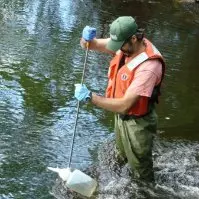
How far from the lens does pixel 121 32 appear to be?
471cm

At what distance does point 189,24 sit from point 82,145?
8.32 metres

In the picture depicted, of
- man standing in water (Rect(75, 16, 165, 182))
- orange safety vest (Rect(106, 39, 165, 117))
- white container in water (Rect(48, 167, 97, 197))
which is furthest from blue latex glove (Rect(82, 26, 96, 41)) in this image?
white container in water (Rect(48, 167, 97, 197))

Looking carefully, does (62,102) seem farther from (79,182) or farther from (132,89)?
(132,89)

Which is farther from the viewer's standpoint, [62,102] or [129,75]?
[62,102]

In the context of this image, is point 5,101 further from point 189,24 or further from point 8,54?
point 189,24

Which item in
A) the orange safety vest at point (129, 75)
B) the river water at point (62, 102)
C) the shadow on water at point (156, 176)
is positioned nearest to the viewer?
the orange safety vest at point (129, 75)

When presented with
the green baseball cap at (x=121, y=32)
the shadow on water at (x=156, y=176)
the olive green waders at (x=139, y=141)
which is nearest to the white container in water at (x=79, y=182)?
the shadow on water at (x=156, y=176)

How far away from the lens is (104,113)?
7.30 metres

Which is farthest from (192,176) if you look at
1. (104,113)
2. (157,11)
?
(157,11)

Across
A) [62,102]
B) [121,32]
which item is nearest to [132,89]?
[121,32]

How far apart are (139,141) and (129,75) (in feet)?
2.39

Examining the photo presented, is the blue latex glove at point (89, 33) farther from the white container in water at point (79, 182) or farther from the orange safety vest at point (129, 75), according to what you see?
the white container in water at point (79, 182)

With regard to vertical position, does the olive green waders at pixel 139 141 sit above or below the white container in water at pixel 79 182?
above

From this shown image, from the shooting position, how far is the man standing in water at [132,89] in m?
4.76
